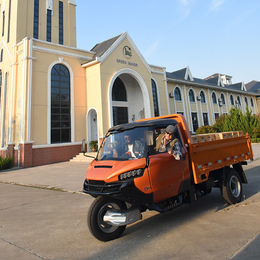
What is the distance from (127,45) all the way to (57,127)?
10027 mm

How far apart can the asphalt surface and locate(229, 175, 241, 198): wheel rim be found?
→ 0.29m

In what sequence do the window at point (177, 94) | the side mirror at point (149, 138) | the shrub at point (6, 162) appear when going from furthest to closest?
1. the window at point (177, 94)
2. the shrub at point (6, 162)
3. the side mirror at point (149, 138)

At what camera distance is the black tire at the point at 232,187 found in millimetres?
4764

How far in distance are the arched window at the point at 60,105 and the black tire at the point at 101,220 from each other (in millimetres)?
13919

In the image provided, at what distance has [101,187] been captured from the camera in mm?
3395

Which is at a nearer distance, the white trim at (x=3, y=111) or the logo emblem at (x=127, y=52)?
the white trim at (x=3, y=111)

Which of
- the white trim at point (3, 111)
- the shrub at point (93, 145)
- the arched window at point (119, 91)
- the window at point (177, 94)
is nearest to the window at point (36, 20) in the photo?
the white trim at point (3, 111)

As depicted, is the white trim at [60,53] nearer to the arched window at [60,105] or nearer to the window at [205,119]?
the arched window at [60,105]

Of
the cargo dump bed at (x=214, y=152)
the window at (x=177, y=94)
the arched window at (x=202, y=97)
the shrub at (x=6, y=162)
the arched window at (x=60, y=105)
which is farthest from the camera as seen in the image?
the arched window at (x=202, y=97)

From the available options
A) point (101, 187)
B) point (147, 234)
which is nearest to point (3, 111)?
point (101, 187)

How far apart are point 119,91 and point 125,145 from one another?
1770cm

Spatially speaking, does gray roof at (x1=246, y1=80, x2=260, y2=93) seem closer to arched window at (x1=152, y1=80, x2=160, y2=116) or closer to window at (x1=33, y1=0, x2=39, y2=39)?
arched window at (x1=152, y1=80, x2=160, y2=116)

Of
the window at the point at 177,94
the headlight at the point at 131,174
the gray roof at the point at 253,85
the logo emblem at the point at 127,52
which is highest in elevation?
the gray roof at the point at 253,85

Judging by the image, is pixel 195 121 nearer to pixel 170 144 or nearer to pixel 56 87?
pixel 56 87
